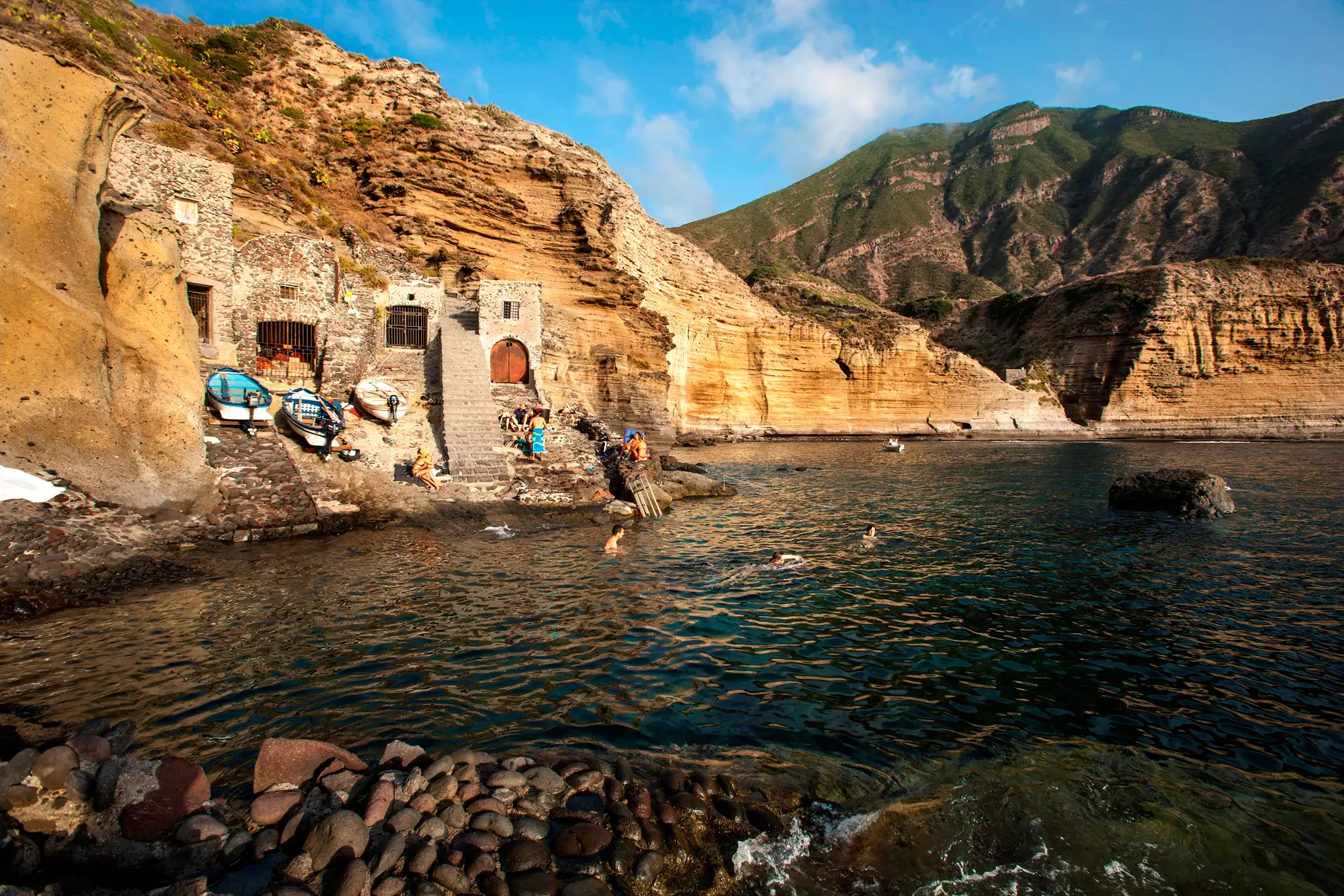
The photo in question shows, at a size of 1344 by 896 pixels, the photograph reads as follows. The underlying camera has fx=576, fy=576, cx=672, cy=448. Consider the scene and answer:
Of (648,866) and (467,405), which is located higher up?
(467,405)

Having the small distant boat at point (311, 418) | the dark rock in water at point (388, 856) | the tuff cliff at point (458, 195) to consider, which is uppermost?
the tuff cliff at point (458, 195)

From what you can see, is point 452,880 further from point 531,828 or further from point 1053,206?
point 1053,206

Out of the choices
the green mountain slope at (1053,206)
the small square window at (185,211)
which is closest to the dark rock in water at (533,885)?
the small square window at (185,211)

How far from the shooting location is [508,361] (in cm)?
2281

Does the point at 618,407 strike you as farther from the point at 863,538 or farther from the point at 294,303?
the point at 863,538

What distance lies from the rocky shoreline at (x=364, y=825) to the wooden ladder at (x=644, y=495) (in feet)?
40.6

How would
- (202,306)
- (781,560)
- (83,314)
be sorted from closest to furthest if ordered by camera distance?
(83,314) < (781,560) < (202,306)

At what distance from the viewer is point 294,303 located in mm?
18219

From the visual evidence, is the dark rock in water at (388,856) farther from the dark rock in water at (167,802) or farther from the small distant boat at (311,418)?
the small distant boat at (311,418)

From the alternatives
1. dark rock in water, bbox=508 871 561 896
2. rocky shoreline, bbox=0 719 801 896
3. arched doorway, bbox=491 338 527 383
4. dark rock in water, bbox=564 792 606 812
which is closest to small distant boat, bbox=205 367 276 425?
arched doorway, bbox=491 338 527 383

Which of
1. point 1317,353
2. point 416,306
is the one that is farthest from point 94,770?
point 1317,353

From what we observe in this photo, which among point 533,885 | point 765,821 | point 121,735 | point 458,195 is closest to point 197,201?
point 458,195

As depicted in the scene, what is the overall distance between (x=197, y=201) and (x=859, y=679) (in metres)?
21.4

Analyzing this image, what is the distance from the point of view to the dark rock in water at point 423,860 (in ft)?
11.3
